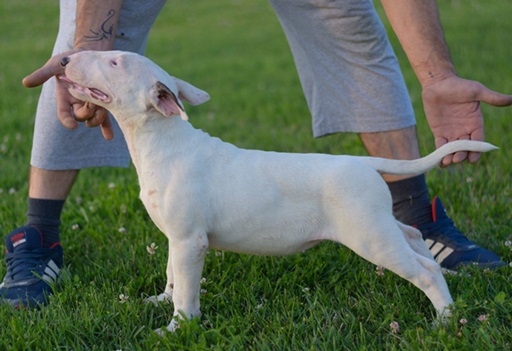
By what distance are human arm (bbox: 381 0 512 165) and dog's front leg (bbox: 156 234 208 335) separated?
118 cm

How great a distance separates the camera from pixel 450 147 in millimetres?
2885

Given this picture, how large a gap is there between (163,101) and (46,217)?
1.39 metres

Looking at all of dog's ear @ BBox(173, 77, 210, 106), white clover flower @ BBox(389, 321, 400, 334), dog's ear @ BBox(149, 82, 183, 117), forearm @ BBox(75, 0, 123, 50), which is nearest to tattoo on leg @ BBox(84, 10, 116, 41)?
forearm @ BBox(75, 0, 123, 50)

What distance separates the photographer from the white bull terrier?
9.18 feet

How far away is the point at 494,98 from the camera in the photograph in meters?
3.09

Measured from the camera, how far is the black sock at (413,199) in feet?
12.5

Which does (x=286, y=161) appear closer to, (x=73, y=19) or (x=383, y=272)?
(x=383, y=272)

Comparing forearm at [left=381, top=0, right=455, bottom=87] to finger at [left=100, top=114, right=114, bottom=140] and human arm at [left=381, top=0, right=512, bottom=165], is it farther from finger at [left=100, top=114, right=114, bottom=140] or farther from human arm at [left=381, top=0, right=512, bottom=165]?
finger at [left=100, top=114, right=114, bottom=140]

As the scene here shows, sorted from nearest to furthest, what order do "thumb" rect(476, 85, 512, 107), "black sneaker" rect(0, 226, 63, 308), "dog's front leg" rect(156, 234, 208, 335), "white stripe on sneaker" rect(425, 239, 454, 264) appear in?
"dog's front leg" rect(156, 234, 208, 335)
"thumb" rect(476, 85, 512, 107)
"black sneaker" rect(0, 226, 63, 308)
"white stripe on sneaker" rect(425, 239, 454, 264)

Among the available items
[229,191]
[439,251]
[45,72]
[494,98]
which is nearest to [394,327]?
[229,191]

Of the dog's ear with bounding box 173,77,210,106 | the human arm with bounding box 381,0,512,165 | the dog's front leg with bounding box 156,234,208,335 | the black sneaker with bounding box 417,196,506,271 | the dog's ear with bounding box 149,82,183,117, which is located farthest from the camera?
the black sneaker with bounding box 417,196,506,271

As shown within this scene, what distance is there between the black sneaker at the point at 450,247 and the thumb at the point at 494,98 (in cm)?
79

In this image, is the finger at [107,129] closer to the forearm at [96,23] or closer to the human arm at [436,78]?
the forearm at [96,23]

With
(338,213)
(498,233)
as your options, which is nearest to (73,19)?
(338,213)
